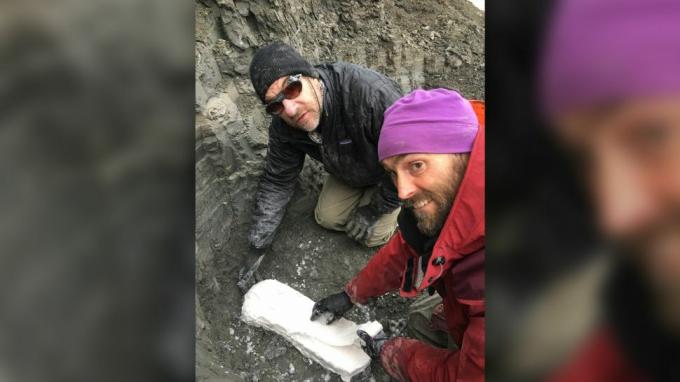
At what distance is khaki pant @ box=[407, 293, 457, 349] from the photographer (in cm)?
251

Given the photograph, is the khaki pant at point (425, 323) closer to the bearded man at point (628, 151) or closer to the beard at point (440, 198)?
the beard at point (440, 198)

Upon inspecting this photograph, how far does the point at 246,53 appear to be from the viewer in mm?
3125

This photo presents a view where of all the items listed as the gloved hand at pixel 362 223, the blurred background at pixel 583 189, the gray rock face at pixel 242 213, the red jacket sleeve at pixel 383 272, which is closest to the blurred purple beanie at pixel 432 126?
the red jacket sleeve at pixel 383 272

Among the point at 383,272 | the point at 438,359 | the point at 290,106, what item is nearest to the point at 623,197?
the point at 438,359

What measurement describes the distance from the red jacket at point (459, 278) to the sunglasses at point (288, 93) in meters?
1.03

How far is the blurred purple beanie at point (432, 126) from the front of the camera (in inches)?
63.0

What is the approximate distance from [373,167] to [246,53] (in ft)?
4.19

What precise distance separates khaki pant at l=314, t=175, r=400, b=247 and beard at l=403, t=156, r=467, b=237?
1435 millimetres

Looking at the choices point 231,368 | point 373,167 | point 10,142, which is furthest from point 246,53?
point 10,142

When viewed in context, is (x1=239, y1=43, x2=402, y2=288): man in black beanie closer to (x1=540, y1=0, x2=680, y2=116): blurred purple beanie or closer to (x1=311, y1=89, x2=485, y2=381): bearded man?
(x1=311, y1=89, x2=485, y2=381): bearded man

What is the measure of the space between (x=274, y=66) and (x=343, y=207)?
4.14 feet

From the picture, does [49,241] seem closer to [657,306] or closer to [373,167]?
[657,306]

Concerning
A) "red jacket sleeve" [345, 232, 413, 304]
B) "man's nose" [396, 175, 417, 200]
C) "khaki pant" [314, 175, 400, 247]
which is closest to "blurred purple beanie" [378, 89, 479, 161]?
"man's nose" [396, 175, 417, 200]

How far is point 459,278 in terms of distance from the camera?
1.55m
